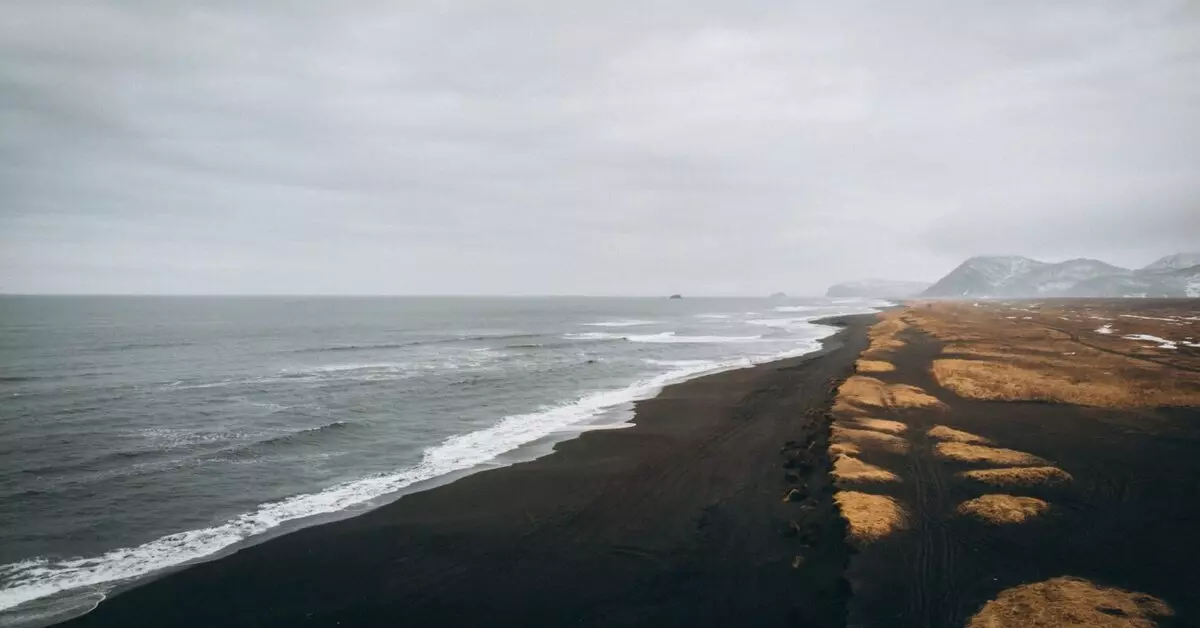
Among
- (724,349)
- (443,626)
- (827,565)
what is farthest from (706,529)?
(724,349)

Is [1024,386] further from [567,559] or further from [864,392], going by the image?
[567,559]

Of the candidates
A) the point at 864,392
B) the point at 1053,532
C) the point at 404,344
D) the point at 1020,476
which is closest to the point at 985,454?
the point at 1020,476

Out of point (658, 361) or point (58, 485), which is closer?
point (58, 485)

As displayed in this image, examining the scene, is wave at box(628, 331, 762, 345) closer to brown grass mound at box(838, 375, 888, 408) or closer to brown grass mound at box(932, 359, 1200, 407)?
brown grass mound at box(932, 359, 1200, 407)

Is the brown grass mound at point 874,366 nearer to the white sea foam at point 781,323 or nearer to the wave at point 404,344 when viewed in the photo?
the wave at point 404,344

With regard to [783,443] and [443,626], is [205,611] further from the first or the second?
[783,443]

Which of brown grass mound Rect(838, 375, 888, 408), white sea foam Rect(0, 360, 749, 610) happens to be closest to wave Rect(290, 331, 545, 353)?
white sea foam Rect(0, 360, 749, 610)

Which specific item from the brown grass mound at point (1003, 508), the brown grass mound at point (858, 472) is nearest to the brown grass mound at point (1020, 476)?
the brown grass mound at point (1003, 508)
